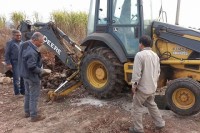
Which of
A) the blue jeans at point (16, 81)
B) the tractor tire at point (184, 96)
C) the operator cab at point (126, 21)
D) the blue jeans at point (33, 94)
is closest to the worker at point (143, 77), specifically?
the tractor tire at point (184, 96)

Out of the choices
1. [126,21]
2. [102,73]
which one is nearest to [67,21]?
[102,73]

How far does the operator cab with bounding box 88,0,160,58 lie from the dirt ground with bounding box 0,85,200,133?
47.4 inches

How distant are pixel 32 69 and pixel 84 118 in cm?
135

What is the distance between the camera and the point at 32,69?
5.99 metres

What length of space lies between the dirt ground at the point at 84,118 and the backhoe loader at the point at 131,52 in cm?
23

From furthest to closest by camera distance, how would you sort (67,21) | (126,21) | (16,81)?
(67,21) → (16,81) → (126,21)

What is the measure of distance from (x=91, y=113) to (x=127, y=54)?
142cm

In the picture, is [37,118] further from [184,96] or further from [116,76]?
[184,96]

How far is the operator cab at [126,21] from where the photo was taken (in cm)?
658

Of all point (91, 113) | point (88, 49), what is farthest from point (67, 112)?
point (88, 49)

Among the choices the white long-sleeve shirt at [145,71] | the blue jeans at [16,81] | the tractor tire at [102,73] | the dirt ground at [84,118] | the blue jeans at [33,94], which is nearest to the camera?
the white long-sleeve shirt at [145,71]

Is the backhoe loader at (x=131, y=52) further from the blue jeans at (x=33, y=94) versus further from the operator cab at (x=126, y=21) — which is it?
the blue jeans at (x=33, y=94)

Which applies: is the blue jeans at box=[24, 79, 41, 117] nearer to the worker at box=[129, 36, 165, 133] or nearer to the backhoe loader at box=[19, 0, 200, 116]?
the backhoe loader at box=[19, 0, 200, 116]

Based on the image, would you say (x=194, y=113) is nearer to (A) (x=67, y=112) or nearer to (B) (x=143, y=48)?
(B) (x=143, y=48)
